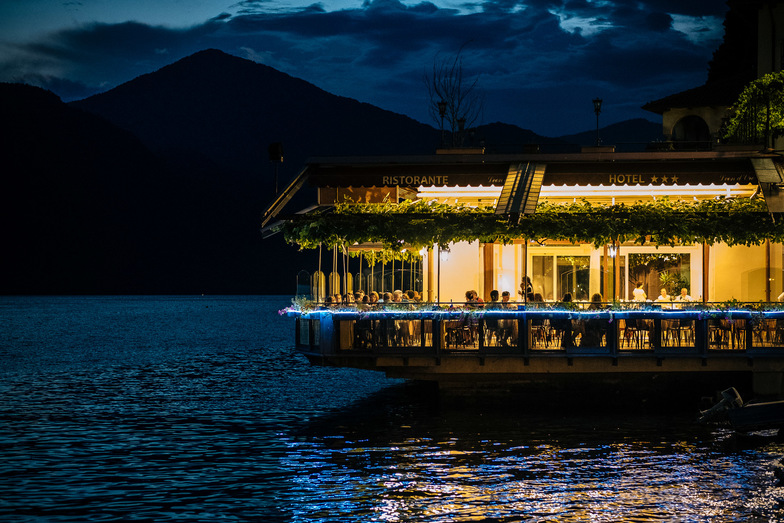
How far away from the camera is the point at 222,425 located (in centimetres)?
2864

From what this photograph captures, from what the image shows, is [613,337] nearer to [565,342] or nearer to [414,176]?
[565,342]

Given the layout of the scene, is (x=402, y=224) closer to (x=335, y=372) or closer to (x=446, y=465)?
(x=446, y=465)

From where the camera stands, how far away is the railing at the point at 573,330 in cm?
2331

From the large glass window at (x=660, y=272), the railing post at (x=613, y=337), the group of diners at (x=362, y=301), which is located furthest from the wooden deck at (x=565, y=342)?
the large glass window at (x=660, y=272)

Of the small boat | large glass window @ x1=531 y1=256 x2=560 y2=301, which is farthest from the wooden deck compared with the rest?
large glass window @ x1=531 y1=256 x2=560 y2=301

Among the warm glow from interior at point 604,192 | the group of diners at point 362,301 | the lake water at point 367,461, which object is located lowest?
the lake water at point 367,461

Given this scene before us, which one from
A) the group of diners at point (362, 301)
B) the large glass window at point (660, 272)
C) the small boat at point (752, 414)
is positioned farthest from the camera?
the large glass window at point (660, 272)

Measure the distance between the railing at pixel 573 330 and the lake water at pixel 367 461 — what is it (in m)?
2.06

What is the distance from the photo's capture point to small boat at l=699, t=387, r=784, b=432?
72.4 feet

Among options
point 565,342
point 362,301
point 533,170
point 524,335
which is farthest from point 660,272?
point 362,301

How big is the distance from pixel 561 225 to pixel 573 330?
261 centimetres

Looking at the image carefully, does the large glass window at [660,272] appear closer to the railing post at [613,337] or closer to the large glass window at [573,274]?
the large glass window at [573,274]

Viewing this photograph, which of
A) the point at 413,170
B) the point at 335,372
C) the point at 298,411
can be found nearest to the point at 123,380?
the point at 335,372

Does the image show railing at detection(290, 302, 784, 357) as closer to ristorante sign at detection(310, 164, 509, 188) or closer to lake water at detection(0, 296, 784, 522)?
lake water at detection(0, 296, 784, 522)
